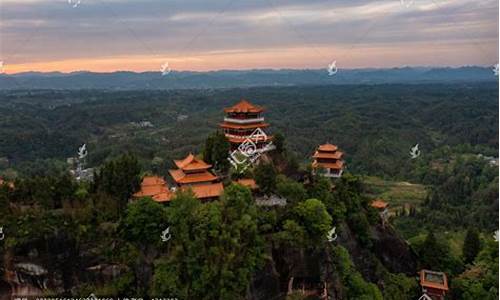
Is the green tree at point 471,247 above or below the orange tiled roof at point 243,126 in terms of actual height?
below

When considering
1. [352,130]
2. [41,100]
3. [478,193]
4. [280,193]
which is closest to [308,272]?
[280,193]

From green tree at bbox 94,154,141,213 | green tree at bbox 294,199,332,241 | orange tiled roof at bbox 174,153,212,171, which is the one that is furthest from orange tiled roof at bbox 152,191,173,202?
green tree at bbox 294,199,332,241

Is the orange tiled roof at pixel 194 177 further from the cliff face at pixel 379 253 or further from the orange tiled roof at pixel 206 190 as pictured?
the cliff face at pixel 379 253

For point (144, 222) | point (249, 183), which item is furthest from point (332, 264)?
point (144, 222)

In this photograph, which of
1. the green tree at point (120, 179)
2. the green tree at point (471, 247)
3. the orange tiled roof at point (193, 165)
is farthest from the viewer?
the green tree at point (471, 247)

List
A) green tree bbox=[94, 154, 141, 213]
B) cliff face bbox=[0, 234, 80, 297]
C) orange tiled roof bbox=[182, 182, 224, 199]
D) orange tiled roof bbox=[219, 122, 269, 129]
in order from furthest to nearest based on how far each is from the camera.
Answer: orange tiled roof bbox=[219, 122, 269, 129] < orange tiled roof bbox=[182, 182, 224, 199] < green tree bbox=[94, 154, 141, 213] < cliff face bbox=[0, 234, 80, 297]

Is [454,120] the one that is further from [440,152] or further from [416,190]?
[416,190]

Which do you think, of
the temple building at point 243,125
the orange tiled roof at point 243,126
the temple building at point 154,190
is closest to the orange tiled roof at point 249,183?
the temple building at point 154,190

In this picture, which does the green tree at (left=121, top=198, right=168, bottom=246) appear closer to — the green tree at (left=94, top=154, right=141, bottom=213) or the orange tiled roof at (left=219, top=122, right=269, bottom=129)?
the green tree at (left=94, top=154, right=141, bottom=213)
